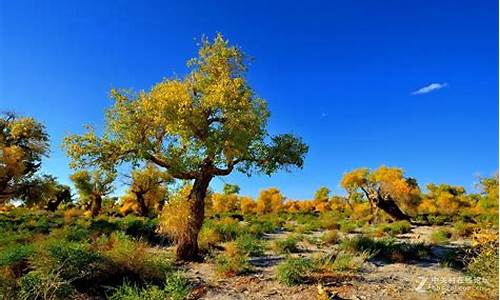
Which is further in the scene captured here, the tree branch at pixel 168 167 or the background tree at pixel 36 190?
the background tree at pixel 36 190

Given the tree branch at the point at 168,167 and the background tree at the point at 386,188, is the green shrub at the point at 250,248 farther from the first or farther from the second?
the background tree at the point at 386,188

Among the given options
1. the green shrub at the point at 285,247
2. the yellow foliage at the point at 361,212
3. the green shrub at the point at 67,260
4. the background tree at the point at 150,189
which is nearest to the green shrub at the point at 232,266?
the green shrub at the point at 67,260

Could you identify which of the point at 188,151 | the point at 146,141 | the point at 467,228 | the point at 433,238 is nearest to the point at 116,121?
the point at 146,141

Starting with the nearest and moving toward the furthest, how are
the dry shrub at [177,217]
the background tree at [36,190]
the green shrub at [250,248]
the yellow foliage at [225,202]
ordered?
1. the dry shrub at [177,217]
2. the green shrub at [250,248]
3. the background tree at [36,190]
4. the yellow foliage at [225,202]

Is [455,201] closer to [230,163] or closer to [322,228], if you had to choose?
[322,228]

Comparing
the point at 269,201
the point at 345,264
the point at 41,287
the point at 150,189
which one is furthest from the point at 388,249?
the point at 269,201

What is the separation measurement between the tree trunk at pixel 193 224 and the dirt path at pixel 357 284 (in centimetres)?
92

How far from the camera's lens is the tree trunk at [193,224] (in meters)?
16.7

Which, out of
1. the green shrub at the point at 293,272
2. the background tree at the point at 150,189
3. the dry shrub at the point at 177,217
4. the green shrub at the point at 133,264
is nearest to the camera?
the green shrub at the point at 133,264

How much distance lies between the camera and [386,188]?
41.9 meters

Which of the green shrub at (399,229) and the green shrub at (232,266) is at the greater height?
the green shrub at (399,229)

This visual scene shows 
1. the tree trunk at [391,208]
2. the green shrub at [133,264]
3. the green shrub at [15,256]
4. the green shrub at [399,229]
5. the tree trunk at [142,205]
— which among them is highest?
the tree trunk at [142,205]

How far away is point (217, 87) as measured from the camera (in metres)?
16.2

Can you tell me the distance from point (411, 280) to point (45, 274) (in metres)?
10.4
